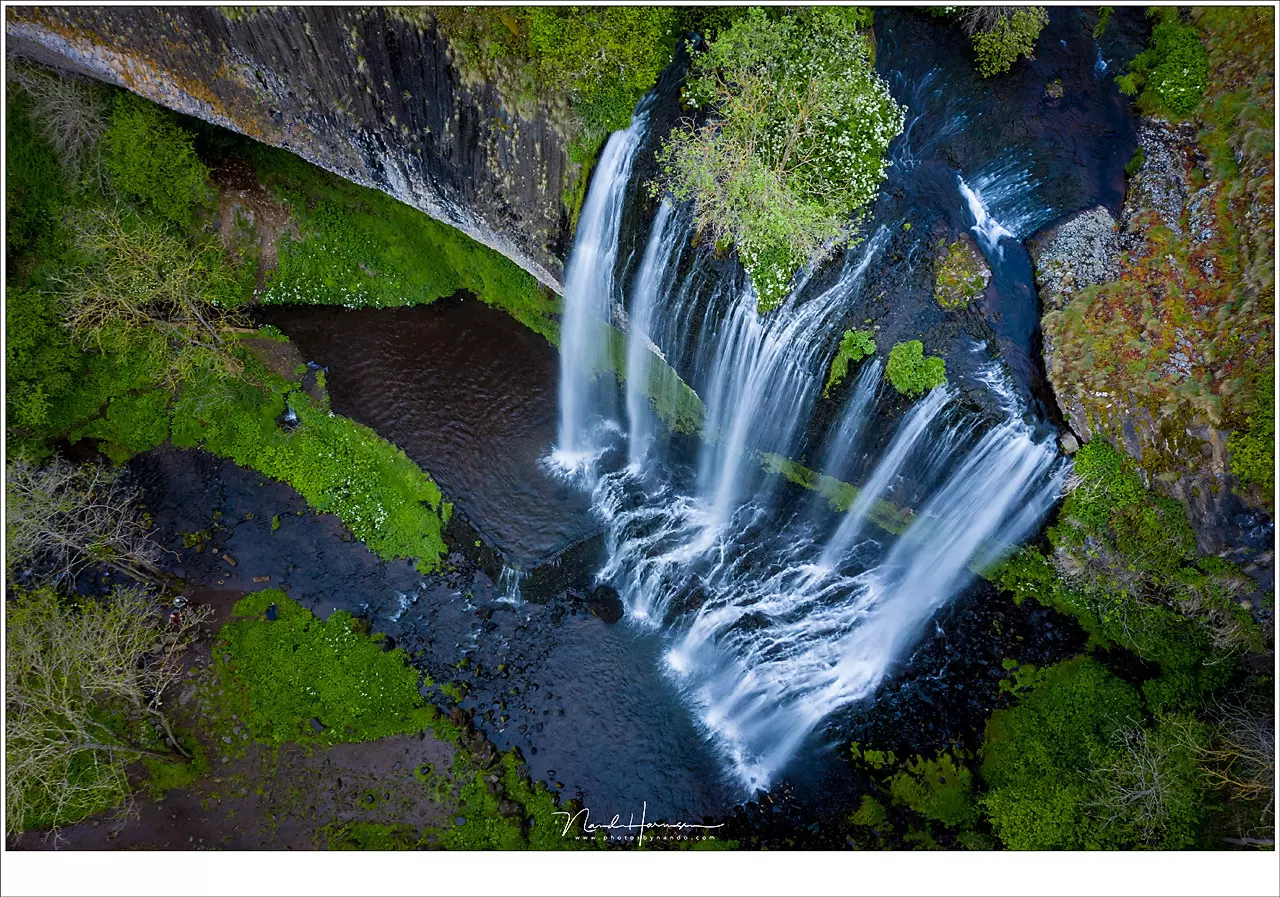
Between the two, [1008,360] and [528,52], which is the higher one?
[1008,360]

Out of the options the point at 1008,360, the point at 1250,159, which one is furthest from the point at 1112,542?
the point at 1250,159

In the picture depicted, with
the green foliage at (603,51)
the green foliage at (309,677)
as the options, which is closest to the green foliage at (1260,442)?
the green foliage at (603,51)

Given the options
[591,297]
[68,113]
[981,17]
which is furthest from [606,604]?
[68,113]

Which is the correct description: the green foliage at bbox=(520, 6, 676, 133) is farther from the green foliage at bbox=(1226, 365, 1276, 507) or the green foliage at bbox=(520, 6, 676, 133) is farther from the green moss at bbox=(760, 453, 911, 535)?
the green foliage at bbox=(1226, 365, 1276, 507)

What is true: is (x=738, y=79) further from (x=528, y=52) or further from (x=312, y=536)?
(x=312, y=536)

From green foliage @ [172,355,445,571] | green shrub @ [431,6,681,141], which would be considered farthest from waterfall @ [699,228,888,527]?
green foliage @ [172,355,445,571]

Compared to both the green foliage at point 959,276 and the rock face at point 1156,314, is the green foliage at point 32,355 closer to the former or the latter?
the green foliage at point 959,276
